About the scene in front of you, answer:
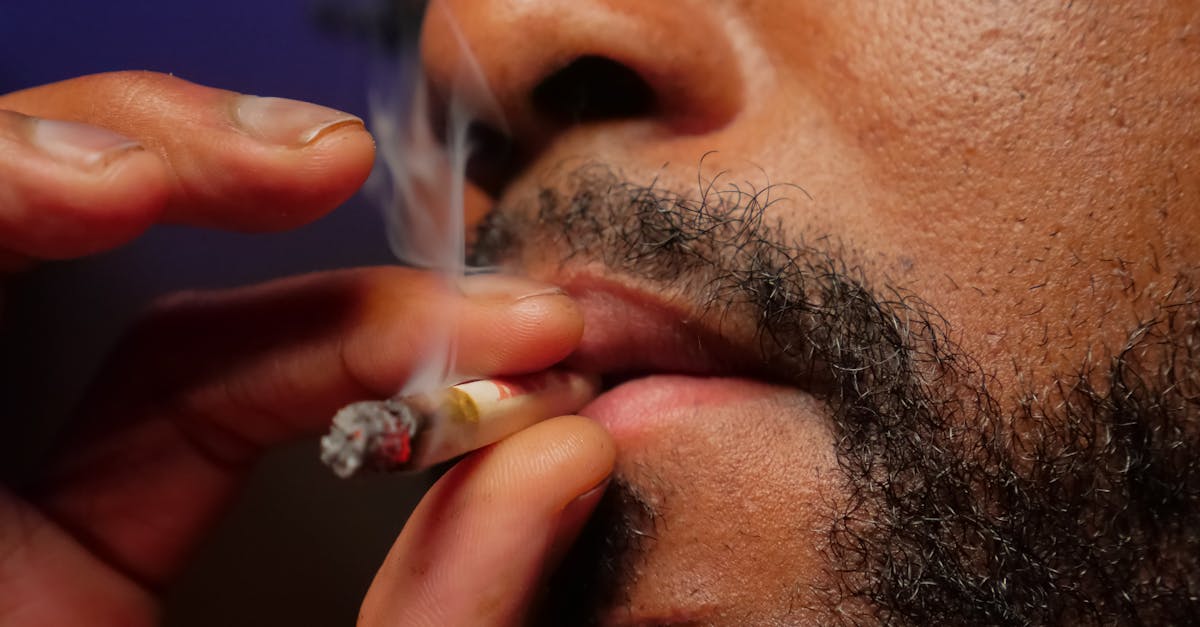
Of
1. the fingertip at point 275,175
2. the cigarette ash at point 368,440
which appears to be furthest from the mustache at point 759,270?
the cigarette ash at point 368,440

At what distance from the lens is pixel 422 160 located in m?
1.07

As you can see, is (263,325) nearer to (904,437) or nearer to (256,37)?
(256,37)

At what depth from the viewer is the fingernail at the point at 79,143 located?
67cm

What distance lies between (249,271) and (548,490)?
2.04 feet

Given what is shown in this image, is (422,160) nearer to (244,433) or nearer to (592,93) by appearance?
(592,93)

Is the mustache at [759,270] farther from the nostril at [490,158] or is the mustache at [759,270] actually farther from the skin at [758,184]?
the nostril at [490,158]

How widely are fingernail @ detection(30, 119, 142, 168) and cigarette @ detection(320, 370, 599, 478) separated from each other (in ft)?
1.12

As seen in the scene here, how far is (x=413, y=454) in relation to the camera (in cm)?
53

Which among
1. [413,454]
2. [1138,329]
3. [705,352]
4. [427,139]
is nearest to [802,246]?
[705,352]

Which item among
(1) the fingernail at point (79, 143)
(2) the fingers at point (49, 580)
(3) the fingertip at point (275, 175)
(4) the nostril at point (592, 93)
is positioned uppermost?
(4) the nostril at point (592, 93)

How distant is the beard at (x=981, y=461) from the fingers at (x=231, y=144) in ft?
1.39

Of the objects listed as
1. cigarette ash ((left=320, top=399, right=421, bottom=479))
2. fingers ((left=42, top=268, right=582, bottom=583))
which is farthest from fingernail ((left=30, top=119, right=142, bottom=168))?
cigarette ash ((left=320, top=399, right=421, bottom=479))

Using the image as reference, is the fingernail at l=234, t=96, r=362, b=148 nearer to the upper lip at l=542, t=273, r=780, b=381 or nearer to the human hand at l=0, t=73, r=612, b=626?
the human hand at l=0, t=73, r=612, b=626

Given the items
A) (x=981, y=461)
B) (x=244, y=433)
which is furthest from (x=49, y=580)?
(x=981, y=461)
